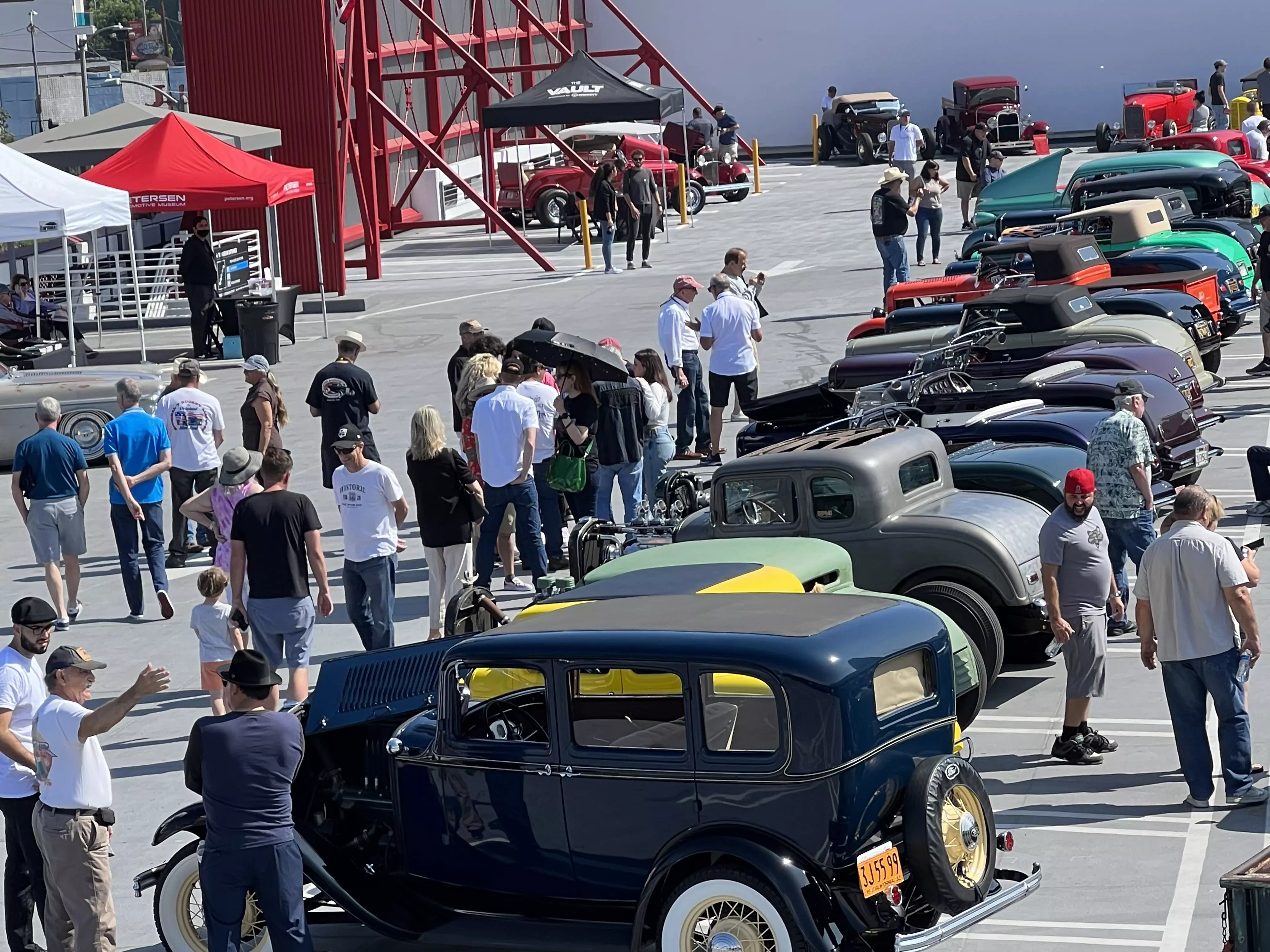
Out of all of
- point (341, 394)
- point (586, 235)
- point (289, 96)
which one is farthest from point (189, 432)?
point (586, 235)

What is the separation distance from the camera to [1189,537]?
8500 mm

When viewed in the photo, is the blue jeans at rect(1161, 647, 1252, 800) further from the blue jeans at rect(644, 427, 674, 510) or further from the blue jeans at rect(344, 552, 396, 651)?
the blue jeans at rect(644, 427, 674, 510)

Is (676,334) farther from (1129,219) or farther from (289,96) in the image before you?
(289,96)

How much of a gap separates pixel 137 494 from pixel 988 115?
34311 mm

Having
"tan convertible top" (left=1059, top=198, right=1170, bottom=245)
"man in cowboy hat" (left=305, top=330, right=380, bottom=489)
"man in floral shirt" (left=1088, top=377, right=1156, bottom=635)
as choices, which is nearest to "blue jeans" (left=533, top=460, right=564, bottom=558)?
"man in cowboy hat" (left=305, top=330, right=380, bottom=489)

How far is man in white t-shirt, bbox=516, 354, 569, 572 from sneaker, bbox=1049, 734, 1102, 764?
14.7 feet

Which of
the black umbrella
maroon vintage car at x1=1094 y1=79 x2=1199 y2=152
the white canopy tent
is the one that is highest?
maroon vintage car at x1=1094 y1=79 x2=1199 y2=152

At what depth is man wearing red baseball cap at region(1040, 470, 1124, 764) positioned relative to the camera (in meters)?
9.17

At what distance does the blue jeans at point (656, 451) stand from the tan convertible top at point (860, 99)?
33.6 metres

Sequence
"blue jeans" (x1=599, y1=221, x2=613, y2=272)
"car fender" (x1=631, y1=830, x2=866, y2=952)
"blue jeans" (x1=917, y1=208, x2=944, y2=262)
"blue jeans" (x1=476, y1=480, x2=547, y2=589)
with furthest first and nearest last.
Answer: "blue jeans" (x1=599, y1=221, x2=613, y2=272)
"blue jeans" (x1=917, y1=208, x2=944, y2=262)
"blue jeans" (x1=476, y1=480, x2=547, y2=589)
"car fender" (x1=631, y1=830, x2=866, y2=952)

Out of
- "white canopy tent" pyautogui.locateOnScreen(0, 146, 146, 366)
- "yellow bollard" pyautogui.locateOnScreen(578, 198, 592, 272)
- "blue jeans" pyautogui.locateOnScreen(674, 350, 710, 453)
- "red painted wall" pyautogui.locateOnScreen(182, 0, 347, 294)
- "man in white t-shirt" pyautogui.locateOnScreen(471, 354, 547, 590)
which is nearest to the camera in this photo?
"man in white t-shirt" pyautogui.locateOnScreen(471, 354, 547, 590)

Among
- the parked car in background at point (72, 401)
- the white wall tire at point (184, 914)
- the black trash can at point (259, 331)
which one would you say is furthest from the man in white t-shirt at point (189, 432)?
the black trash can at point (259, 331)

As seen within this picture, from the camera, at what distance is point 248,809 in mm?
6641

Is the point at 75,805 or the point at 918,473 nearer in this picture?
the point at 75,805
